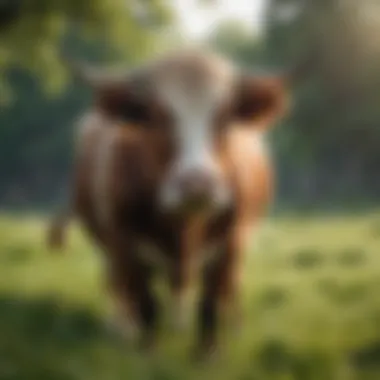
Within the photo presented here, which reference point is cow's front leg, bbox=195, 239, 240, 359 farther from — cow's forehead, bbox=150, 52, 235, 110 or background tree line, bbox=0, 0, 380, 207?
cow's forehead, bbox=150, 52, 235, 110

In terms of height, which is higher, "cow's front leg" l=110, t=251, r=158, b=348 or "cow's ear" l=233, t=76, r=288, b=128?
"cow's ear" l=233, t=76, r=288, b=128

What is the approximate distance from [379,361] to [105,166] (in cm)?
53

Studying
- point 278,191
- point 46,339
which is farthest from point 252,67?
point 46,339

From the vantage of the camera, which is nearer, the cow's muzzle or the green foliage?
the cow's muzzle

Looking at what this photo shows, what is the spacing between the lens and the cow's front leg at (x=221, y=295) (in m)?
1.63

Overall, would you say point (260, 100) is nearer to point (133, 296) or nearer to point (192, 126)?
point (192, 126)

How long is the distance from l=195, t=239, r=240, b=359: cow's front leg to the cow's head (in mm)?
91

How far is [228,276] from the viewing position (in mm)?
1640

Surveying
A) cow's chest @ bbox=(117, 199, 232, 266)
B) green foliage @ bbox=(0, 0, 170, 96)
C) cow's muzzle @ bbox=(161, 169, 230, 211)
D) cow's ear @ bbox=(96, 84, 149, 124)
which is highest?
green foliage @ bbox=(0, 0, 170, 96)

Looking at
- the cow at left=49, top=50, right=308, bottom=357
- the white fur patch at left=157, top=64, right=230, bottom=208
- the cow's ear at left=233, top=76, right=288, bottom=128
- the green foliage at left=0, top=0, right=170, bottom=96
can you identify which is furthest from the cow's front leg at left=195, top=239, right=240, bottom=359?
the green foliage at left=0, top=0, right=170, bottom=96

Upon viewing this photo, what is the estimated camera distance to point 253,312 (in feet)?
5.34

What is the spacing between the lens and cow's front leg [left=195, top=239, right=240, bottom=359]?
1.63 m

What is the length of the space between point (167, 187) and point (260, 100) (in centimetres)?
21

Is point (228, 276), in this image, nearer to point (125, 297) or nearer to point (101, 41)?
point (125, 297)
